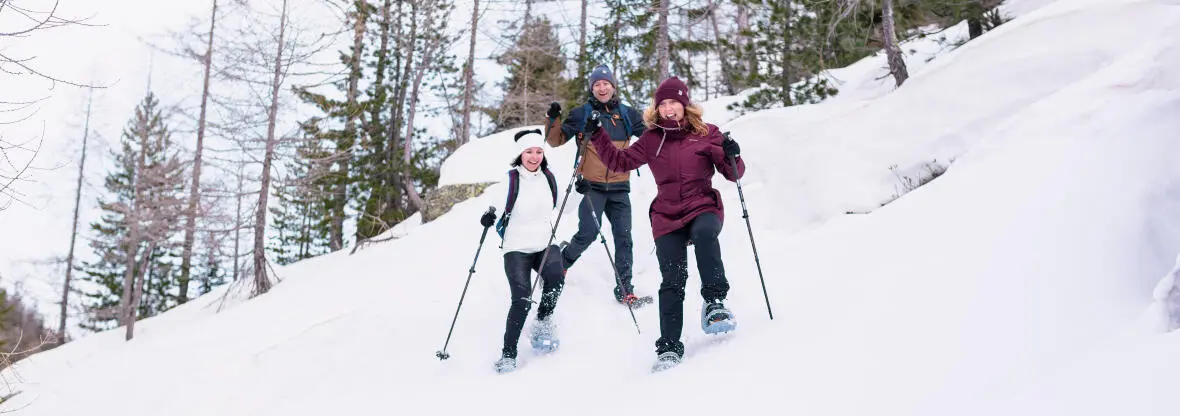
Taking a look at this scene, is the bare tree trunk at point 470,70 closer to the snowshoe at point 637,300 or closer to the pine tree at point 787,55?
the pine tree at point 787,55

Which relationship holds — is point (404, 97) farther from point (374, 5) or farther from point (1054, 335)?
point (1054, 335)

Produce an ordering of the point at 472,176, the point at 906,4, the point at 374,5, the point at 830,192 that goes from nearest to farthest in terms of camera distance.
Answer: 1. the point at 830,192
2. the point at 906,4
3. the point at 472,176
4. the point at 374,5

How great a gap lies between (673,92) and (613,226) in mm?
1942

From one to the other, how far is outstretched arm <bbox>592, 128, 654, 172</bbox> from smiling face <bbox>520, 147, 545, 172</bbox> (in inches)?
39.3

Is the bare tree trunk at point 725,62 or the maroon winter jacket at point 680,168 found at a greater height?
the bare tree trunk at point 725,62

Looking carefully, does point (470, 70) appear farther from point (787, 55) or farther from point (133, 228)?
point (787, 55)

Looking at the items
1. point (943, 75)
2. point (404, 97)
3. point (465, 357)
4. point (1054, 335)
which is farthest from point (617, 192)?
point (404, 97)

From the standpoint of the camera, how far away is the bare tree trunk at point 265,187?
39.8ft

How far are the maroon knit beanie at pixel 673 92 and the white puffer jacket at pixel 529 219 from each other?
4.51 feet

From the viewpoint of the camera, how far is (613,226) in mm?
5574

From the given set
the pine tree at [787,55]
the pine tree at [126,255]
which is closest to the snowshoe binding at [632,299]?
the pine tree at [787,55]

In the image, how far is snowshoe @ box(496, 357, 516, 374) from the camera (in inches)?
183

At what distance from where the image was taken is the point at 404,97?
20406 millimetres

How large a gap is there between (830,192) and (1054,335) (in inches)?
158
